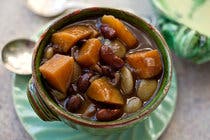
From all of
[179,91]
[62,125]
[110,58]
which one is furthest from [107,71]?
[179,91]

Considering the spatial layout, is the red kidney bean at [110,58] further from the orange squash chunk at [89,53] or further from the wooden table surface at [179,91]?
the wooden table surface at [179,91]

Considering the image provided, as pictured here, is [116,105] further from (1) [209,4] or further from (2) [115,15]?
(1) [209,4]

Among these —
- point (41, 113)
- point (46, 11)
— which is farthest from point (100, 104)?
point (46, 11)

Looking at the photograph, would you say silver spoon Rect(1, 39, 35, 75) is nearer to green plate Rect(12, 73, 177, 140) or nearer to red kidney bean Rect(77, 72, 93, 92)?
green plate Rect(12, 73, 177, 140)

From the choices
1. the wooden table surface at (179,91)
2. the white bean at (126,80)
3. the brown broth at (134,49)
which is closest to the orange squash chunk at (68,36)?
the brown broth at (134,49)

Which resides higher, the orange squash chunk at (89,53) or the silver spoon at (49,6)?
the orange squash chunk at (89,53)

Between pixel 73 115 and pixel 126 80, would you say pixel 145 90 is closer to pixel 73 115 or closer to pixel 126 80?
pixel 126 80
